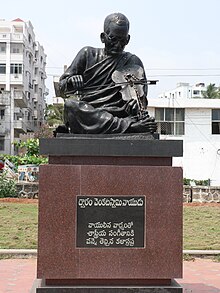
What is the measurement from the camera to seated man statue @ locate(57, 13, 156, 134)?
624 centimetres

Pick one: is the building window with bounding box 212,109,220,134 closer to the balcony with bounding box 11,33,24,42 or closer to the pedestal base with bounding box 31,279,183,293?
the pedestal base with bounding box 31,279,183,293

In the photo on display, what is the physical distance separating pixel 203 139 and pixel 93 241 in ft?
84.9

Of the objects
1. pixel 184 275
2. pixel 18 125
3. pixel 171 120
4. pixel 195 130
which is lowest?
pixel 184 275

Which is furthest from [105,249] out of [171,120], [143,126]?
[171,120]

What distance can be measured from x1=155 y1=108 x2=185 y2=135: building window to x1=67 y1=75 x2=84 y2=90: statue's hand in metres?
23.9

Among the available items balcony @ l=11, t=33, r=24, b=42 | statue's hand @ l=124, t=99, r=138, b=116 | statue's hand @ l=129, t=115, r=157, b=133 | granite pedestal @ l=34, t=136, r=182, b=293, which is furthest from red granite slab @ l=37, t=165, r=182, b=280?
balcony @ l=11, t=33, r=24, b=42

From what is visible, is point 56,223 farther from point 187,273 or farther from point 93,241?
point 187,273

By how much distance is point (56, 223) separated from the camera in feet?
19.0

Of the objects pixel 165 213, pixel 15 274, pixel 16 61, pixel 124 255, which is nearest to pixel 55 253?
pixel 124 255

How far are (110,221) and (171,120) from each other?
2518cm

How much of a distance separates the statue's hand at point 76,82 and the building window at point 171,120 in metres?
23.9

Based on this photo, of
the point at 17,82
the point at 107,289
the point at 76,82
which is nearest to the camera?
the point at 107,289

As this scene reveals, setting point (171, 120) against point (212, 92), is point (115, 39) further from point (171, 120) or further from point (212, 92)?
point (212, 92)

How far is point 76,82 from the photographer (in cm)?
654
